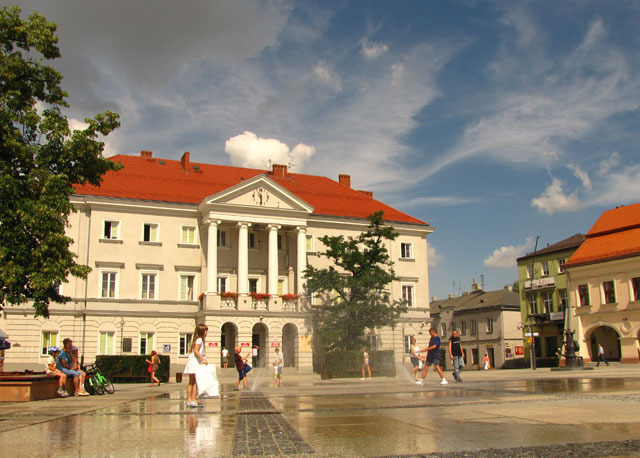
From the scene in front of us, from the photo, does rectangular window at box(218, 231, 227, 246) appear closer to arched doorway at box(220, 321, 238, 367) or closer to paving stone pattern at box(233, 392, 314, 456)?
arched doorway at box(220, 321, 238, 367)

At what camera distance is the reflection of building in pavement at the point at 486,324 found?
2938 inches

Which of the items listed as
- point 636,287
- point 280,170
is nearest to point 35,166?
point 280,170

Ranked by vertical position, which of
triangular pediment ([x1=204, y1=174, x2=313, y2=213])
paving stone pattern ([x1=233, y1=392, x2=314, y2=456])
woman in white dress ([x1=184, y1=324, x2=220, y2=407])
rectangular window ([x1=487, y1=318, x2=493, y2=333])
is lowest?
paving stone pattern ([x1=233, y1=392, x2=314, y2=456])

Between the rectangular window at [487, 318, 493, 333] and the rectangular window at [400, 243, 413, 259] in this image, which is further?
the rectangular window at [487, 318, 493, 333]

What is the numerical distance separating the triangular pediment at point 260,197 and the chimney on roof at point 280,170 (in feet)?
29.9

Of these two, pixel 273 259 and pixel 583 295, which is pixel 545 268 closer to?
pixel 583 295

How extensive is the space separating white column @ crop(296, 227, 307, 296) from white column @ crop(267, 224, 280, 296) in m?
1.80

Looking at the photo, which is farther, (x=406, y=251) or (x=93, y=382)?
(x=406, y=251)

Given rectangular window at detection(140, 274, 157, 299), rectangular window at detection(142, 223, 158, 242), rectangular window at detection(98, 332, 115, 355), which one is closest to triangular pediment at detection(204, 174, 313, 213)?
rectangular window at detection(142, 223, 158, 242)

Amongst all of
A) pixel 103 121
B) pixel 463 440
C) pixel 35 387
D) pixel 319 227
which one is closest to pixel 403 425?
pixel 463 440

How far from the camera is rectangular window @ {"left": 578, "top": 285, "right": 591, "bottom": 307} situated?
2120 inches

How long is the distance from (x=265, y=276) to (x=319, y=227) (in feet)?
20.8

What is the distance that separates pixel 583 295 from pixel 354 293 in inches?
886

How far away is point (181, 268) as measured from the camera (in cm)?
4675
